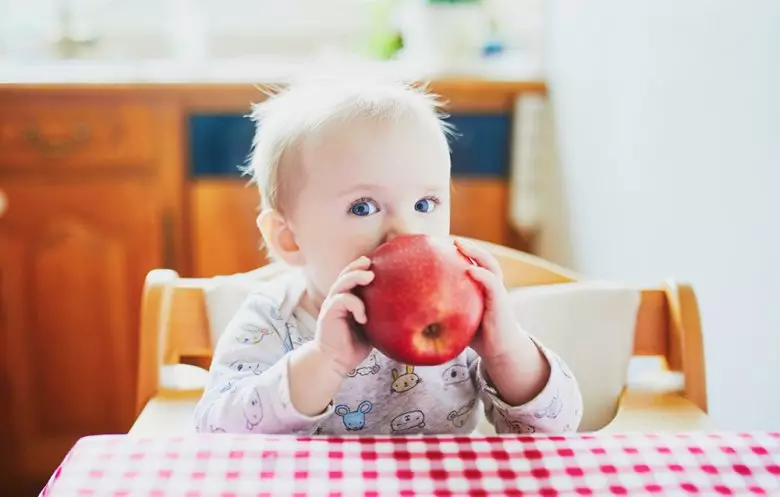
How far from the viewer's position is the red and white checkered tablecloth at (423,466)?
583 millimetres

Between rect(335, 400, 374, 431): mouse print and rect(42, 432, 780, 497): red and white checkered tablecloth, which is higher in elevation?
rect(42, 432, 780, 497): red and white checkered tablecloth

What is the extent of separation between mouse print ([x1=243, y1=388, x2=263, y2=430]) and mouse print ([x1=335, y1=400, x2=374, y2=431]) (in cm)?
14

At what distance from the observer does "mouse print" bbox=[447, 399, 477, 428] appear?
926 millimetres

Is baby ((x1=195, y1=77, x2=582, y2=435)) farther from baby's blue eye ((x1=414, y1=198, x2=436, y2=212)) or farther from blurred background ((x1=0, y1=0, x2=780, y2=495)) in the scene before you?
blurred background ((x1=0, y1=0, x2=780, y2=495))

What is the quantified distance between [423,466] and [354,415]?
31 centimetres

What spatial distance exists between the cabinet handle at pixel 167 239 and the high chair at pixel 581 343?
93 centimetres

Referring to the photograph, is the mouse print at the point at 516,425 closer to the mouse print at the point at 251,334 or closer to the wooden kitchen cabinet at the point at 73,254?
the mouse print at the point at 251,334

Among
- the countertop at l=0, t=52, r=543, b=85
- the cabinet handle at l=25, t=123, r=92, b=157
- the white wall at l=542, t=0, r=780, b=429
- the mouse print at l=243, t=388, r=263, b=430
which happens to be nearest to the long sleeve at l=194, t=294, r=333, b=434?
the mouse print at l=243, t=388, r=263, b=430

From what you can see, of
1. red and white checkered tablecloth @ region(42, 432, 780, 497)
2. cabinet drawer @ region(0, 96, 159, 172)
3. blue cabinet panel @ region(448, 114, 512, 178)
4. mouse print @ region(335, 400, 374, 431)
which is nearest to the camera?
red and white checkered tablecloth @ region(42, 432, 780, 497)

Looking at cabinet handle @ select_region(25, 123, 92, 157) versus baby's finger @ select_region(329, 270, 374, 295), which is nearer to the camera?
baby's finger @ select_region(329, 270, 374, 295)

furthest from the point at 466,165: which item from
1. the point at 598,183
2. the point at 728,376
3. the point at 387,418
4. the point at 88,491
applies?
the point at 88,491

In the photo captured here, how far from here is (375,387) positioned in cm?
91

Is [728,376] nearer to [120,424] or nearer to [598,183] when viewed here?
[598,183]

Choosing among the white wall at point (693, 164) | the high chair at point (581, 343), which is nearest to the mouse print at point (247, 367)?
the high chair at point (581, 343)
